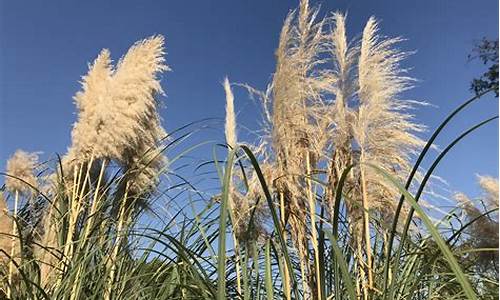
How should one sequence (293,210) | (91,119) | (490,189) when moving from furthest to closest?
(490,189)
(91,119)
(293,210)

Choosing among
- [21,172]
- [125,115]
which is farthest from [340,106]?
[21,172]

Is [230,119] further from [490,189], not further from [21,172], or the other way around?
[490,189]

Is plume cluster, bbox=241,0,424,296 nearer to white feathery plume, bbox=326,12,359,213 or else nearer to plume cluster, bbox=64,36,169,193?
white feathery plume, bbox=326,12,359,213

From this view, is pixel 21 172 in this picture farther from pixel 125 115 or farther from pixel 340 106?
pixel 340 106

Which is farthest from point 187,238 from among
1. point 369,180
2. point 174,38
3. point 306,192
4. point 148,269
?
point 174,38

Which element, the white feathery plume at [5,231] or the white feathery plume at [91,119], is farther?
the white feathery plume at [91,119]

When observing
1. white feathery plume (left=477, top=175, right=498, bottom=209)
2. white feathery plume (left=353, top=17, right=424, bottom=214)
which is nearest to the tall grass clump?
white feathery plume (left=353, top=17, right=424, bottom=214)

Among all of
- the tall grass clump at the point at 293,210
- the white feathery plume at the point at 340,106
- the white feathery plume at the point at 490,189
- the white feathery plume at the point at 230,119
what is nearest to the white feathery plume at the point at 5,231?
the tall grass clump at the point at 293,210

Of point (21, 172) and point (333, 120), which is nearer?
point (333, 120)

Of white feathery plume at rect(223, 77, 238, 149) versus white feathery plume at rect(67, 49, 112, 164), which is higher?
white feathery plume at rect(67, 49, 112, 164)

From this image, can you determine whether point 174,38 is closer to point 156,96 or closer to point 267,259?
point 156,96

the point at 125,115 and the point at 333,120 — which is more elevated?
the point at 125,115

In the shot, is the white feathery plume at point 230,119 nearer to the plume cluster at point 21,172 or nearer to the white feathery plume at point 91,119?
the white feathery plume at point 91,119

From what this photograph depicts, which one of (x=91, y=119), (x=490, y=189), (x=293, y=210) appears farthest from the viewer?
(x=490, y=189)
